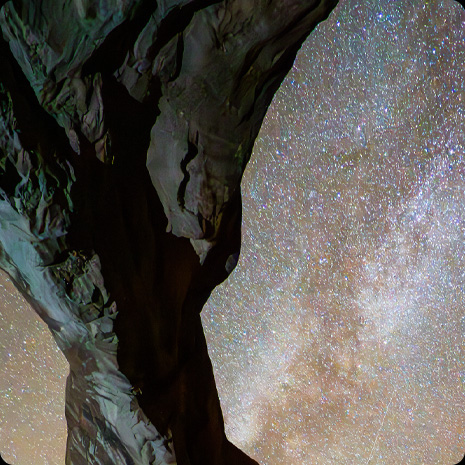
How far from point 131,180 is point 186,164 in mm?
56

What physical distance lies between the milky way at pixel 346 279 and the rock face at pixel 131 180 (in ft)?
0.97

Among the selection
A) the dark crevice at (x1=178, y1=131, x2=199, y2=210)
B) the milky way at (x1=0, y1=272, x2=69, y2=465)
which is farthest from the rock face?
the milky way at (x1=0, y1=272, x2=69, y2=465)

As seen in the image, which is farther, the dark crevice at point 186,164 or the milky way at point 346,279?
the milky way at point 346,279

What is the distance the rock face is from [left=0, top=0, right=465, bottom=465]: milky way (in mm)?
295

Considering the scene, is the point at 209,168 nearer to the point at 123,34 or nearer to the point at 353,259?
the point at 123,34

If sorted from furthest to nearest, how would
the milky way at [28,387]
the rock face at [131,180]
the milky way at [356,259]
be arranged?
the milky way at [28,387]
the milky way at [356,259]
the rock face at [131,180]

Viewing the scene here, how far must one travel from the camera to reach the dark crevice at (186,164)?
608 mm

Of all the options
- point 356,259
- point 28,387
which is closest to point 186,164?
point 356,259

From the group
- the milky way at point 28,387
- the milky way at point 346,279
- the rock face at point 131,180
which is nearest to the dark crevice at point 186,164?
the rock face at point 131,180

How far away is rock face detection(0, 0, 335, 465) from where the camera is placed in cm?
52

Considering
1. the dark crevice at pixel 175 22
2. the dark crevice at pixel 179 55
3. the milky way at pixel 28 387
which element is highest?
the dark crevice at pixel 175 22

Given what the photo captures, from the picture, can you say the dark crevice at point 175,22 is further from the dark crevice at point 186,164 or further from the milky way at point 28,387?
the milky way at point 28,387

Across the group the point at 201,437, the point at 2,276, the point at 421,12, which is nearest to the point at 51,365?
the point at 2,276

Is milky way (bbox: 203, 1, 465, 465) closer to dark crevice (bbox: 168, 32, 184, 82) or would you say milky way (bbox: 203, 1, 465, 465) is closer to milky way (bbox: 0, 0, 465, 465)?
milky way (bbox: 0, 0, 465, 465)
